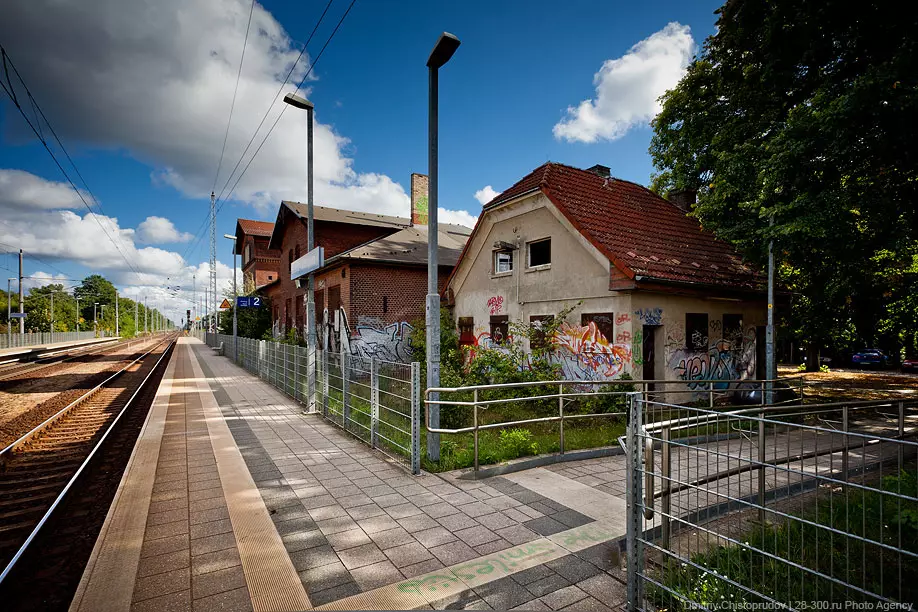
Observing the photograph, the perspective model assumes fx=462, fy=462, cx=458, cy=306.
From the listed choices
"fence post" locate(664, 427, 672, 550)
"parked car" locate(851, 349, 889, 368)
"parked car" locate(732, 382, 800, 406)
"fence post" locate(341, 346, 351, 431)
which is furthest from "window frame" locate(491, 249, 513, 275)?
"parked car" locate(851, 349, 889, 368)

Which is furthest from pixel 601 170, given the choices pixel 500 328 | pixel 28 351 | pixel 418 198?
pixel 28 351

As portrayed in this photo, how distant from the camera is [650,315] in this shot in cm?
1122

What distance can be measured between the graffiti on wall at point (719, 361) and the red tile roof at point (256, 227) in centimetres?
4211

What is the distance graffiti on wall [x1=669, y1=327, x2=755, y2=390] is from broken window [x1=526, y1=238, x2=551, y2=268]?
435 cm

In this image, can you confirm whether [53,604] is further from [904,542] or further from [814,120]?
[814,120]

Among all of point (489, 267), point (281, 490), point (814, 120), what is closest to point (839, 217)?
point (814, 120)

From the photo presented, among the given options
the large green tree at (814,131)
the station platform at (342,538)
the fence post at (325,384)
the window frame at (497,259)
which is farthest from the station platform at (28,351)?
the large green tree at (814,131)

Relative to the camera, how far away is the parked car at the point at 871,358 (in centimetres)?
2772

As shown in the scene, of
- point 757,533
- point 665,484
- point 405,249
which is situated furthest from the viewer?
point 405,249

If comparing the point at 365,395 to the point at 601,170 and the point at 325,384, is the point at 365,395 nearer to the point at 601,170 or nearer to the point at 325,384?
the point at 325,384

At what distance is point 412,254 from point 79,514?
15.3m

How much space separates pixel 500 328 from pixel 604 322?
423 cm

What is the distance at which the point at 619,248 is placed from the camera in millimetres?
11672

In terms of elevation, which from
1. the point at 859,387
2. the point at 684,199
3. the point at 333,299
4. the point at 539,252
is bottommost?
the point at 859,387
